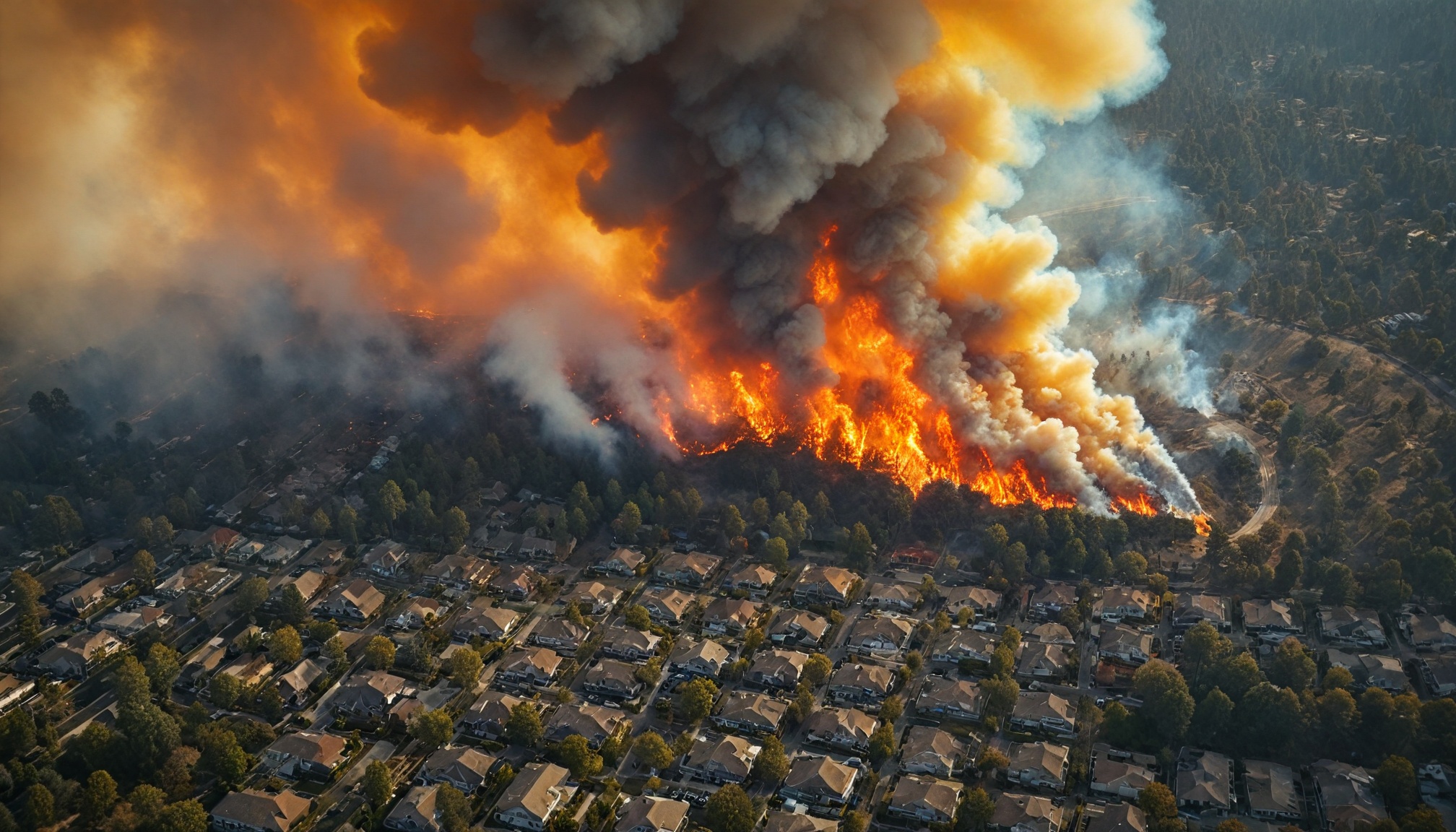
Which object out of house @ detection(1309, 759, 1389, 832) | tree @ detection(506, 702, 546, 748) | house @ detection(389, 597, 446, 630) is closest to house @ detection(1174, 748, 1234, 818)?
house @ detection(1309, 759, 1389, 832)

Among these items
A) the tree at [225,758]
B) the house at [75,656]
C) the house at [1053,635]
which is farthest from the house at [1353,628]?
the house at [75,656]

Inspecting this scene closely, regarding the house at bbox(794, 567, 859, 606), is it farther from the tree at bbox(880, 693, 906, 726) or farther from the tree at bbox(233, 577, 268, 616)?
the tree at bbox(233, 577, 268, 616)

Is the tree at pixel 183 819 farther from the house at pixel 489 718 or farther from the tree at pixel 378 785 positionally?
the house at pixel 489 718

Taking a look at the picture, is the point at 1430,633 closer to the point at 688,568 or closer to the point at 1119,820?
the point at 1119,820

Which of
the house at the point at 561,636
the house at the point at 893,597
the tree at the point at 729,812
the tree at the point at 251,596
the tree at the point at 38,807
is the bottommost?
the tree at the point at 38,807

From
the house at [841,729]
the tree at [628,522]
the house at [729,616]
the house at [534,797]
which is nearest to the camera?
the house at [534,797]

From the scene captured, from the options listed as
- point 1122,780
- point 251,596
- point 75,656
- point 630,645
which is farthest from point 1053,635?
point 75,656
